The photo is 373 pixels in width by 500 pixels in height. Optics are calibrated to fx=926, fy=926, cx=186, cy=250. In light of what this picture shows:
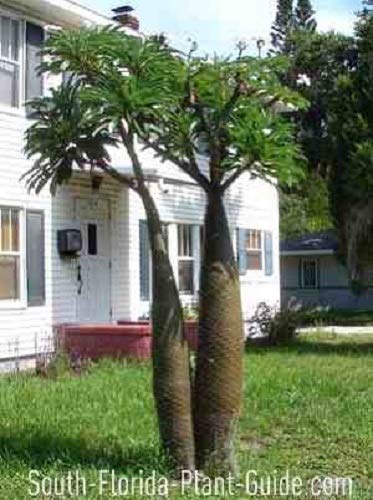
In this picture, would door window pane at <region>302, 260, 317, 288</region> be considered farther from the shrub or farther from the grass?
the grass

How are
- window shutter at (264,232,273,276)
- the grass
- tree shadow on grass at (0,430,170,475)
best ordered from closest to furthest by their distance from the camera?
1. tree shadow on grass at (0,430,170,475)
2. the grass
3. window shutter at (264,232,273,276)

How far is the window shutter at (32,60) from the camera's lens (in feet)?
49.9

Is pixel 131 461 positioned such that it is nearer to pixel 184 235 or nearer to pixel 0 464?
pixel 0 464

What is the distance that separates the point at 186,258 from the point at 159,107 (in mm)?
13439

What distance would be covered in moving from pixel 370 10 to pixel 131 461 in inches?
579

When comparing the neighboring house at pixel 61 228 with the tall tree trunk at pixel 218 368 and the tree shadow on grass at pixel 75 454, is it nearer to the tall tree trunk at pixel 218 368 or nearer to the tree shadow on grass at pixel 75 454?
the tree shadow on grass at pixel 75 454

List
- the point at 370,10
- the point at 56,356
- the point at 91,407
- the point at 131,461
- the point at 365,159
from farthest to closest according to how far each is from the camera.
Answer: the point at 370,10, the point at 365,159, the point at 56,356, the point at 91,407, the point at 131,461

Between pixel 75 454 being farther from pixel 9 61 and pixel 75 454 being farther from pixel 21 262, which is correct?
pixel 9 61

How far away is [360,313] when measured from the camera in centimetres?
3603

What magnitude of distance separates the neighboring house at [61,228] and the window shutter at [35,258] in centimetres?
2

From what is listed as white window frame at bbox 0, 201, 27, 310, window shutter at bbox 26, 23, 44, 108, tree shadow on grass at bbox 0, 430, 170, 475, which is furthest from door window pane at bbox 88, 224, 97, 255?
tree shadow on grass at bbox 0, 430, 170, 475

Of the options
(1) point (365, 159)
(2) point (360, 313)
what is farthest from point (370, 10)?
(2) point (360, 313)

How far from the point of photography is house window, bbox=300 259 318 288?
41062 millimetres

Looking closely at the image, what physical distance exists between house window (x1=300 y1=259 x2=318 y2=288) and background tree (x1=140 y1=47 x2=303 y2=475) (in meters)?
34.4
